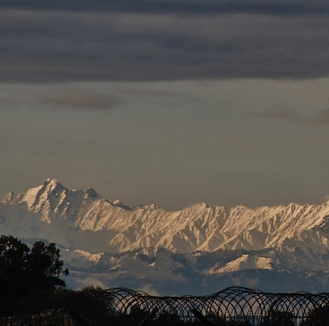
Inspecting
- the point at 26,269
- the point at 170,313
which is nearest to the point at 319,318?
the point at 170,313

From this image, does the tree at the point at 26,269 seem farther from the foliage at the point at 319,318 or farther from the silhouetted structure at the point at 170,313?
the foliage at the point at 319,318

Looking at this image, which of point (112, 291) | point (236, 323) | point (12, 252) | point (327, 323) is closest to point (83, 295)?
point (112, 291)

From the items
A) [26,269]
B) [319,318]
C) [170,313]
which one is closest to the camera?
[319,318]

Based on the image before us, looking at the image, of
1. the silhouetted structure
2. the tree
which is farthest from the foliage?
the tree

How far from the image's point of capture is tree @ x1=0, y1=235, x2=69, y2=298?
123 meters

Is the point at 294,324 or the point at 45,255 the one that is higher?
the point at 45,255

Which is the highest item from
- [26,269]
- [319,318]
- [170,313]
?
[26,269]

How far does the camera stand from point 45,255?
5113 inches

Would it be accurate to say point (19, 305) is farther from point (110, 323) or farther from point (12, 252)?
point (12, 252)

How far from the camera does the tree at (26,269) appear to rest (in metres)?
123

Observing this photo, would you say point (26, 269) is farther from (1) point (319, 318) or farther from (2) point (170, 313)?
(1) point (319, 318)

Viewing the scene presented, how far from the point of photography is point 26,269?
417 feet

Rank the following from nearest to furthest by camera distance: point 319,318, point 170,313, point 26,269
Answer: point 319,318 < point 170,313 < point 26,269

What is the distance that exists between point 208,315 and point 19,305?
604 inches
